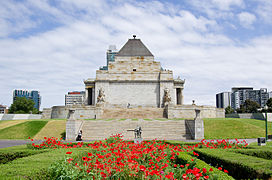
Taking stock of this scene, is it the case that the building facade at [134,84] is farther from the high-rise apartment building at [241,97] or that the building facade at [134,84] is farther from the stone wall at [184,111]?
the high-rise apartment building at [241,97]

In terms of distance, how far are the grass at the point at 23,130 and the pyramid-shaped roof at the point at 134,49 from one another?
27.6 m

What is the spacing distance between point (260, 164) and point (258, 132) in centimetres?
2049

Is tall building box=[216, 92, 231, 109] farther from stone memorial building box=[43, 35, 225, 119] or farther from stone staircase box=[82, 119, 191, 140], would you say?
stone staircase box=[82, 119, 191, 140]

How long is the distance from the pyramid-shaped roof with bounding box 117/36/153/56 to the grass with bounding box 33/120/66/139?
86.8ft

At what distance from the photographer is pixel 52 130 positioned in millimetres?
28562

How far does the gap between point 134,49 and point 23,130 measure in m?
32.4

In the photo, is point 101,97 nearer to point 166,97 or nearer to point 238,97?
point 166,97

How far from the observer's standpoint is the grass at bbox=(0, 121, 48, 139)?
27.2 metres

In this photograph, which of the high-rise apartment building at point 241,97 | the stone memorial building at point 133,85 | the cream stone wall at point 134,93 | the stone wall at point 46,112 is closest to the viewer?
the stone wall at point 46,112

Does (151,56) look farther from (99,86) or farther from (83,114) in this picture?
(83,114)

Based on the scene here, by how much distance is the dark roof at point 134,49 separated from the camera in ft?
175

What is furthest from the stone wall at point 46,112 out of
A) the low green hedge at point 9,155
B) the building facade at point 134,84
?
the low green hedge at point 9,155

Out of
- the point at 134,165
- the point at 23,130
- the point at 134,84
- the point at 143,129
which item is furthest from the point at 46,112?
the point at 134,165

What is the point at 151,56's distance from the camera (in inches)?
2068
